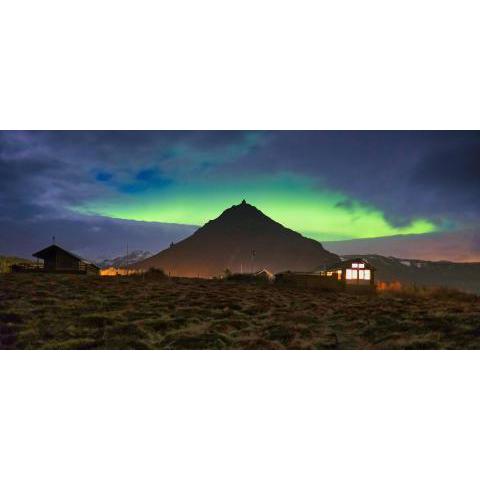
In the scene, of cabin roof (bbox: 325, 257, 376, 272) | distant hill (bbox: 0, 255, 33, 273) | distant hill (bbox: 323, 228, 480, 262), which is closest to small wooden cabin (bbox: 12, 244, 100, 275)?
distant hill (bbox: 0, 255, 33, 273)

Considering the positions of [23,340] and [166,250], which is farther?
[166,250]

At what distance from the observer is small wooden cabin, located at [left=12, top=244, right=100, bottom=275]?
1041 centimetres

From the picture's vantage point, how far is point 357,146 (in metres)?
10.4

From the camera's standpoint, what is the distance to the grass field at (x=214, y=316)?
928cm

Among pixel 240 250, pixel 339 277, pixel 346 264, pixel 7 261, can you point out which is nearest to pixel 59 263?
pixel 7 261

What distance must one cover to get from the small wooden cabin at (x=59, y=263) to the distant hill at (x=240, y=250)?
1.03 meters

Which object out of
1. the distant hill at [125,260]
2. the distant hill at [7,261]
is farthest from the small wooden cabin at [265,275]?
the distant hill at [7,261]

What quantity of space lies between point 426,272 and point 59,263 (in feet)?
26.1

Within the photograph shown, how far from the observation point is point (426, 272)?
10445 mm

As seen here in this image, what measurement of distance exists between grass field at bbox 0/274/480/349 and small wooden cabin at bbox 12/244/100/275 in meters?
0.19

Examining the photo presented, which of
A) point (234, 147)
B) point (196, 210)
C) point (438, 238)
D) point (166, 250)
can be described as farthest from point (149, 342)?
point (438, 238)

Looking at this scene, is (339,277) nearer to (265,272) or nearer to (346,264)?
(346,264)
